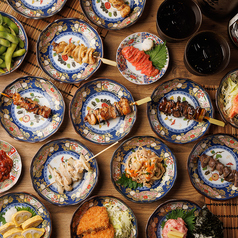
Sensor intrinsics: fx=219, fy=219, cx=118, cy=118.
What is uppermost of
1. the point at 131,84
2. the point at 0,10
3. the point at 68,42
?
the point at 0,10

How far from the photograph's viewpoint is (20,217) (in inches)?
145

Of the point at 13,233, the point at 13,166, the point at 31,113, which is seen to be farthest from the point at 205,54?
the point at 13,233

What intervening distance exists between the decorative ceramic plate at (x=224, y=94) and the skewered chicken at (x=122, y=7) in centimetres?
199

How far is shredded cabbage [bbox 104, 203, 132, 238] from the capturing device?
354 centimetres

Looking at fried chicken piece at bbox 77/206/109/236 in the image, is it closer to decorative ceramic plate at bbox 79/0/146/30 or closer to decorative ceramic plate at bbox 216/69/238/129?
decorative ceramic plate at bbox 216/69/238/129

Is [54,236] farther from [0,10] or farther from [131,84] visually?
[0,10]

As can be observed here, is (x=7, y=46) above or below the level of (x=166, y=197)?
above

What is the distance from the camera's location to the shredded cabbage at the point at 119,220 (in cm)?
354

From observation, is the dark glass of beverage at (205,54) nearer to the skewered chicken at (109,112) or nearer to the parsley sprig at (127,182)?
the skewered chicken at (109,112)

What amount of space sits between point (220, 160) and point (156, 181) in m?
1.17

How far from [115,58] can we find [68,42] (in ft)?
2.99

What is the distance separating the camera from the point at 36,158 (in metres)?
3.73

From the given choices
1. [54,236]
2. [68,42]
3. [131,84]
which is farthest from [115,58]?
[54,236]

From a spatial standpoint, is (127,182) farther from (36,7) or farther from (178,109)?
(36,7)
